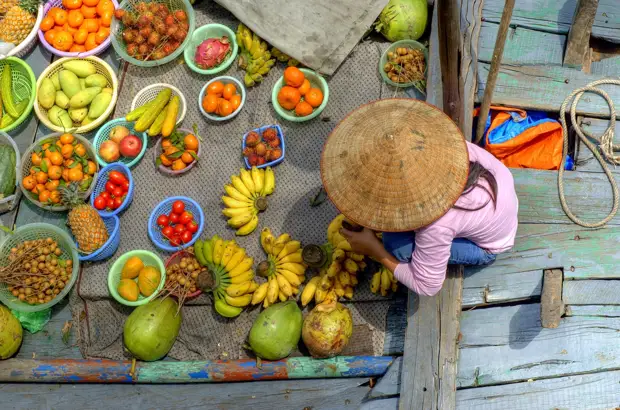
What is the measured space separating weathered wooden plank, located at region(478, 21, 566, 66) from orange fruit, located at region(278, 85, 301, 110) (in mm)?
1316

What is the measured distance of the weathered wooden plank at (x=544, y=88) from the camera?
12.1ft

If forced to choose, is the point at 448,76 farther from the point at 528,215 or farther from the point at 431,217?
the point at 431,217

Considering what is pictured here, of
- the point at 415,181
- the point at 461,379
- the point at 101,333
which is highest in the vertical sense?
the point at 415,181

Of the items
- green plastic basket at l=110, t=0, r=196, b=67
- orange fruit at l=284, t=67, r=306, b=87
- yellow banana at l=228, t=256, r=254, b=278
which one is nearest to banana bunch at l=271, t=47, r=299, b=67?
orange fruit at l=284, t=67, r=306, b=87

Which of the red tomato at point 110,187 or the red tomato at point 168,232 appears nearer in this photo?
the red tomato at point 168,232

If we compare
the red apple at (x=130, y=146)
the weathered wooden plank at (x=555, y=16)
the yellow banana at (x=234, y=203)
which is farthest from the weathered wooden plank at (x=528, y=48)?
the red apple at (x=130, y=146)

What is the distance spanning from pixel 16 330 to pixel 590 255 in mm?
3791

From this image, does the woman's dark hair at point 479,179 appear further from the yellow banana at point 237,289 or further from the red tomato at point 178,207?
the red tomato at point 178,207

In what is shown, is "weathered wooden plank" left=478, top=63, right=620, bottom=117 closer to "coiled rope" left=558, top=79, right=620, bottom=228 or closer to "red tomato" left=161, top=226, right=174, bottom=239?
"coiled rope" left=558, top=79, right=620, bottom=228

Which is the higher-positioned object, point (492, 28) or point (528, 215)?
point (492, 28)

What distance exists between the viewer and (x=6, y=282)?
157 inches

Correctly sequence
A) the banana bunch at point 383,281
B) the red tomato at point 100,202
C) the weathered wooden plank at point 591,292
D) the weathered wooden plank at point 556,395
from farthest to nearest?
the red tomato at point 100,202, the banana bunch at point 383,281, the weathered wooden plank at point 591,292, the weathered wooden plank at point 556,395

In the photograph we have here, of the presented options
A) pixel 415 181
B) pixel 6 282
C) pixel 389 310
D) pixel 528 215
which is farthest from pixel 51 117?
pixel 528 215

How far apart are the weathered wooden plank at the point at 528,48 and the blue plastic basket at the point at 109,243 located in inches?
111
